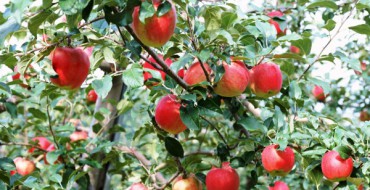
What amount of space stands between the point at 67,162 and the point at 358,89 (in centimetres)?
193

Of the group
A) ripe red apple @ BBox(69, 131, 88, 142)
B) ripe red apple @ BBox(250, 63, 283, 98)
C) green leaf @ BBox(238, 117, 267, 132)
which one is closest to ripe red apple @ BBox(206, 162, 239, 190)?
green leaf @ BBox(238, 117, 267, 132)

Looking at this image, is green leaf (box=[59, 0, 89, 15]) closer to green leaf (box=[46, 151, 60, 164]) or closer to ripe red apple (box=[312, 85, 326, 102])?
green leaf (box=[46, 151, 60, 164])

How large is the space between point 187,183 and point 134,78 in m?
0.43

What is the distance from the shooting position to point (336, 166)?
1.26 m

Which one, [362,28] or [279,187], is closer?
[362,28]

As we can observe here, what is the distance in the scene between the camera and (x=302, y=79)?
1.58 metres

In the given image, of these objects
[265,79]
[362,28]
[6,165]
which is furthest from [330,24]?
[6,165]

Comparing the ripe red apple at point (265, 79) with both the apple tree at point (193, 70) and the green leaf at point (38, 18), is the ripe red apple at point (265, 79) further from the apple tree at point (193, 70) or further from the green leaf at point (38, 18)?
the green leaf at point (38, 18)

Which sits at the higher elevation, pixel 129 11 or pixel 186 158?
pixel 129 11

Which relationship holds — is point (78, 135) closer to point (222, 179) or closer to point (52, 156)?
point (52, 156)

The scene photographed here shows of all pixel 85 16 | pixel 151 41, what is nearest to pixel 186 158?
pixel 151 41

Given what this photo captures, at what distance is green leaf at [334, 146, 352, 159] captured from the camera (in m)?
1.27

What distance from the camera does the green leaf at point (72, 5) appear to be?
2.75 ft

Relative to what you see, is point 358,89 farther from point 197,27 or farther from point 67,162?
point 197,27
